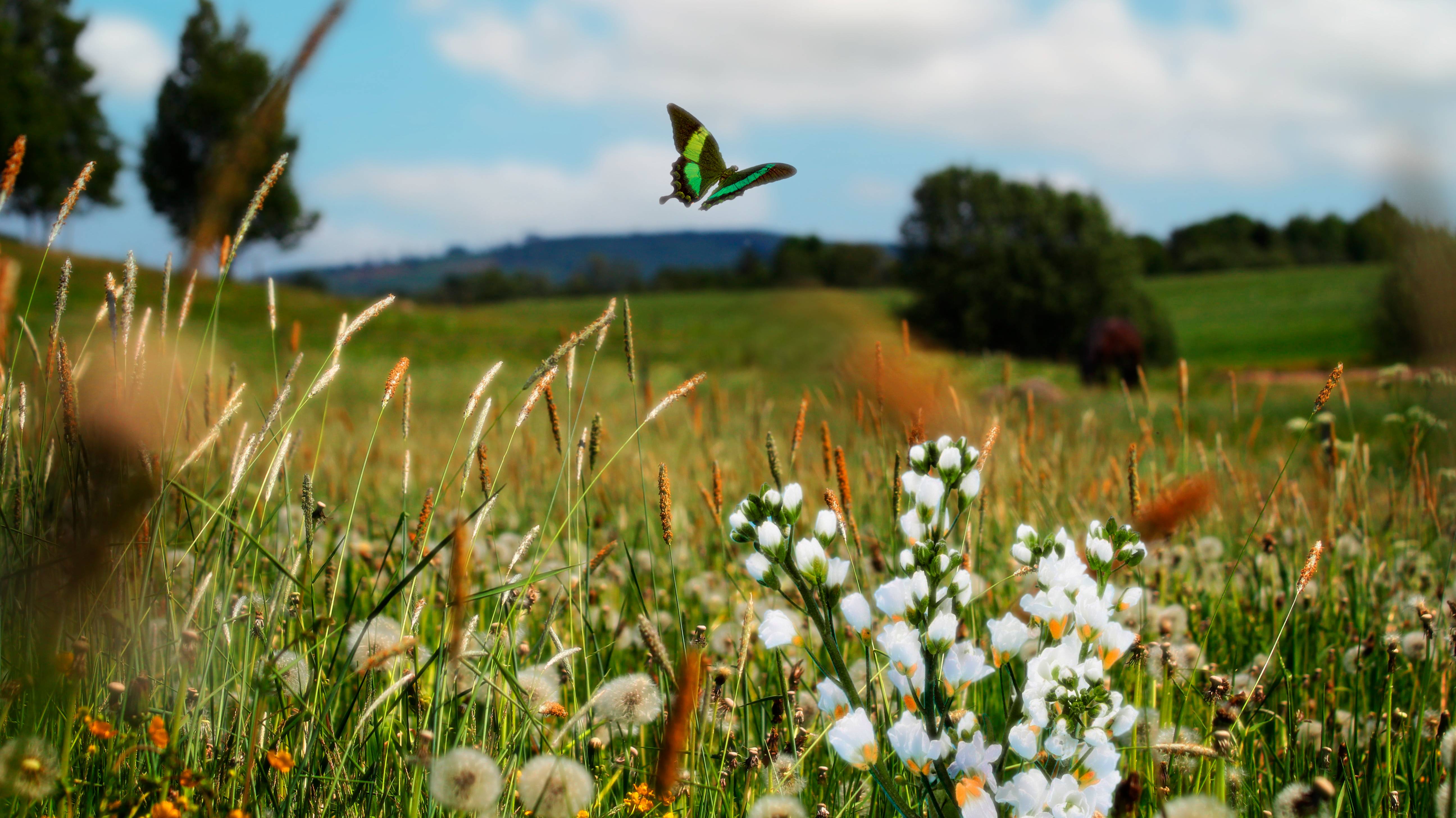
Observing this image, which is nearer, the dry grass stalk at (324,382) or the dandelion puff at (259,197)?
the dry grass stalk at (324,382)

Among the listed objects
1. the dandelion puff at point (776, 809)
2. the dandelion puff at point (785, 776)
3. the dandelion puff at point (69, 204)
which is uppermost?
the dandelion puff at point (69, 204)

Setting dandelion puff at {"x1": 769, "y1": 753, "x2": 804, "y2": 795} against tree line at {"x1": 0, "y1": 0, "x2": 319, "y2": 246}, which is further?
tree line at {"x1": 0, "y1": 0, "x2": 319, "y2": 246}

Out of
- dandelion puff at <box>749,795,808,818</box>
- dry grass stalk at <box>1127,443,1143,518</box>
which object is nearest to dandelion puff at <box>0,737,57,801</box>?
dandelion puff at <box>749,795,808,818</box>

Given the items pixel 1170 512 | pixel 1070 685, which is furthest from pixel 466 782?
pixel 1170 512

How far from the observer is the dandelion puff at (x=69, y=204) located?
5.20ft

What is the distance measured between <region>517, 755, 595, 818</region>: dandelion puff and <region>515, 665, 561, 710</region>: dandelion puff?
1.26 ft

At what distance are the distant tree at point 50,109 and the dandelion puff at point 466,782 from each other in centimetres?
4838

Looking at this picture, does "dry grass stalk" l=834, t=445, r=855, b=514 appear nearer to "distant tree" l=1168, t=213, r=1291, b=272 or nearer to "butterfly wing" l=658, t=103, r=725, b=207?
"butterfly wing" l=658, t=103, r=725, b=207

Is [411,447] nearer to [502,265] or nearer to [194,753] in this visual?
[194,753]

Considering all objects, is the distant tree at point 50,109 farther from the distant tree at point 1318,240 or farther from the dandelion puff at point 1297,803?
the distant tree at point 1318,240

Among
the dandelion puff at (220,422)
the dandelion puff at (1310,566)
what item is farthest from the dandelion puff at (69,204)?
the dandelion puff at (1310,566)

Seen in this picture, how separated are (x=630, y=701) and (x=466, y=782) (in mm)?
489

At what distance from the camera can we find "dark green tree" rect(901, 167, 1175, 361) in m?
41.8

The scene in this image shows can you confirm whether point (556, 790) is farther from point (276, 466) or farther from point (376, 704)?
point (276, 466)
